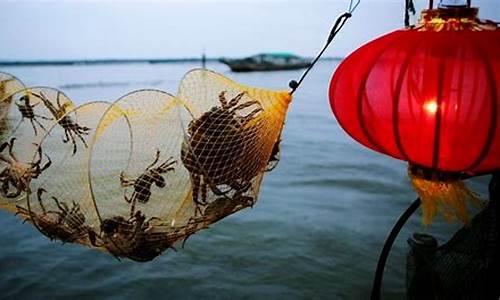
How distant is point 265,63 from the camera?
66.8 meters

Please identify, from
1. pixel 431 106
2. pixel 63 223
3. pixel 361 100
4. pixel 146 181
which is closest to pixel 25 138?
pixel 63 223

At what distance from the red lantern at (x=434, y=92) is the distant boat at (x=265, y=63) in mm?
58720

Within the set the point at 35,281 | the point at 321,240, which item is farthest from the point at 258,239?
the point at 35,281

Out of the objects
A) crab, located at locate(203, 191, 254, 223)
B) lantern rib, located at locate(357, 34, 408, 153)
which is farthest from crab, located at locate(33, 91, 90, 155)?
lantern rib, located at locate(357, 34, 408, 153)

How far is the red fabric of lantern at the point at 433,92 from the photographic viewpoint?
1.51 metres

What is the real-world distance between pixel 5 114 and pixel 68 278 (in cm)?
300

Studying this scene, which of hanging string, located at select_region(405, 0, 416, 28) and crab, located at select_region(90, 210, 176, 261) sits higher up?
hanging string, located at select_region(405, 0, 416, 28)

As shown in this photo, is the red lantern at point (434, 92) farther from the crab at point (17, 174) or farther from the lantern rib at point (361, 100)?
the crab at point (17, 174)

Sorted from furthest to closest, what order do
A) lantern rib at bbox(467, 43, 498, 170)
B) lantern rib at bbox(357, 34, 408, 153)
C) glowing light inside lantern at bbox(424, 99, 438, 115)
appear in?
lantern rib at bbox(357, 34, 408, 153), glowing light inside lantern at bbox(424, 99, 438, 115), lantern rib at bbox(467, 43, 498, 170)

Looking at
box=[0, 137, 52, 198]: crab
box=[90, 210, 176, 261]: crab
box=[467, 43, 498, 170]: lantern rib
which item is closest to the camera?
box=[467, 43, 498, 170]: lantern rib

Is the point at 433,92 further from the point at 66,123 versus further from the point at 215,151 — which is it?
the point at 66,123

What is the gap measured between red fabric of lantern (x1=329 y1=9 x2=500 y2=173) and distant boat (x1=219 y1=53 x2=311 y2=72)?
58.7 metres

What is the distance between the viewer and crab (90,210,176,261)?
2.07m

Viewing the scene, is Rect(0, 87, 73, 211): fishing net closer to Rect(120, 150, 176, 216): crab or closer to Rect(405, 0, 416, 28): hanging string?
Rect(120, 150, 176, 216): crab
